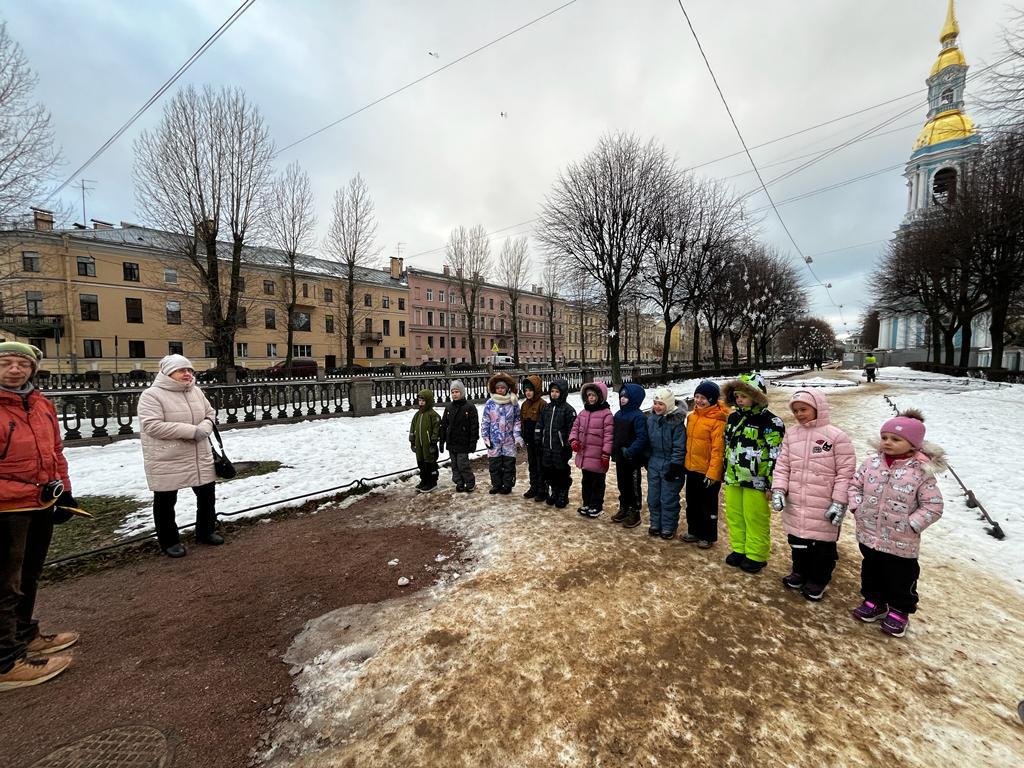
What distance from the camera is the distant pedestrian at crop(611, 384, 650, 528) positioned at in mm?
4770

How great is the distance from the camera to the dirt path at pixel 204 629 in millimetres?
2230

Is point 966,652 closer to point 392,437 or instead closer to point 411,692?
point 411,692

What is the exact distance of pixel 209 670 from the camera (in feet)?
8.66

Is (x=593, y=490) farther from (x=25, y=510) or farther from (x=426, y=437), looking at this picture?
(x=25, y=510)

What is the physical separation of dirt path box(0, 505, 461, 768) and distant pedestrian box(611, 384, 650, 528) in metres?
2.10

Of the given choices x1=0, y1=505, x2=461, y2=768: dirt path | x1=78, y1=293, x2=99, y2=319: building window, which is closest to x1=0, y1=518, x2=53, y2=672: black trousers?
x1=0, y1=505, x2=461, y2=768: dirt path

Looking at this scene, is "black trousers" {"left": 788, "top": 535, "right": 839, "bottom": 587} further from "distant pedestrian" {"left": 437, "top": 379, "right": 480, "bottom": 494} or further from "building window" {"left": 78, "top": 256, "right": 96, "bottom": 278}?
"building window" {"left": 78, "top": 256, "right": 96, "bottom": 278}

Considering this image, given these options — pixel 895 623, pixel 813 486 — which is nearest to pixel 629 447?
pixel 813 486

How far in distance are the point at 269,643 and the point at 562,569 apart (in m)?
2.39

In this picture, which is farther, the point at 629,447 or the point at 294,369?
the point at 294,369

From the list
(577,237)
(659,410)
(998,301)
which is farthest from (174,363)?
(998,301)

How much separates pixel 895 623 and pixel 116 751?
479 cm

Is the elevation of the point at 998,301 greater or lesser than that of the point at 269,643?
greater

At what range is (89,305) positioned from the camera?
33.6m
